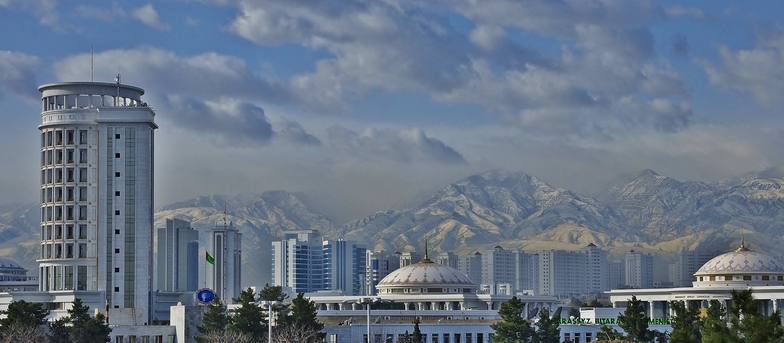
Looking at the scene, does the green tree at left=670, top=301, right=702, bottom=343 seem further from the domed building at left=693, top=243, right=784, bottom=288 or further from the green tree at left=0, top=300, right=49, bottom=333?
the green tree at left=0, top=300, right=49, bottom=333

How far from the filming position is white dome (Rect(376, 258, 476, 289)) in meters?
155

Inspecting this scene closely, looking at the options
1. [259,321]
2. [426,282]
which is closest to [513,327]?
[259,321]

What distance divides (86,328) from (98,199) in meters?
22.2

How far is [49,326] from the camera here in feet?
342

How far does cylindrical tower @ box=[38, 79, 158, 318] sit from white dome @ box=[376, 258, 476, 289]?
1548 inches

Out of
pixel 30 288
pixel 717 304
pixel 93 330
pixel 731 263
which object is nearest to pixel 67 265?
pixel 93 330

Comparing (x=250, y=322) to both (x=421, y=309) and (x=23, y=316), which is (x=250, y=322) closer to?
(x=23, y=316)

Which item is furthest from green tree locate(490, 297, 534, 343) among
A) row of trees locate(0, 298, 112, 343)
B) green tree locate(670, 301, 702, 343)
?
row of trees locate(0, 298, 112, 343)

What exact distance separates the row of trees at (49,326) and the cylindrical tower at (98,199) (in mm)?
15166

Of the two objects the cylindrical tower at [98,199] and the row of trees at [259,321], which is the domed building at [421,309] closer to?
the row of trees at [259,321]

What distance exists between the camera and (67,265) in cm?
12431

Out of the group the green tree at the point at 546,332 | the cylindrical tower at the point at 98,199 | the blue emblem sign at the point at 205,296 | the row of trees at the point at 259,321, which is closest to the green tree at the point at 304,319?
the row of trees at the point at 259,321

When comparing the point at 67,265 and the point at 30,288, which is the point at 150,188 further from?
the point at 30,288

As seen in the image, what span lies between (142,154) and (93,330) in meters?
24.3
